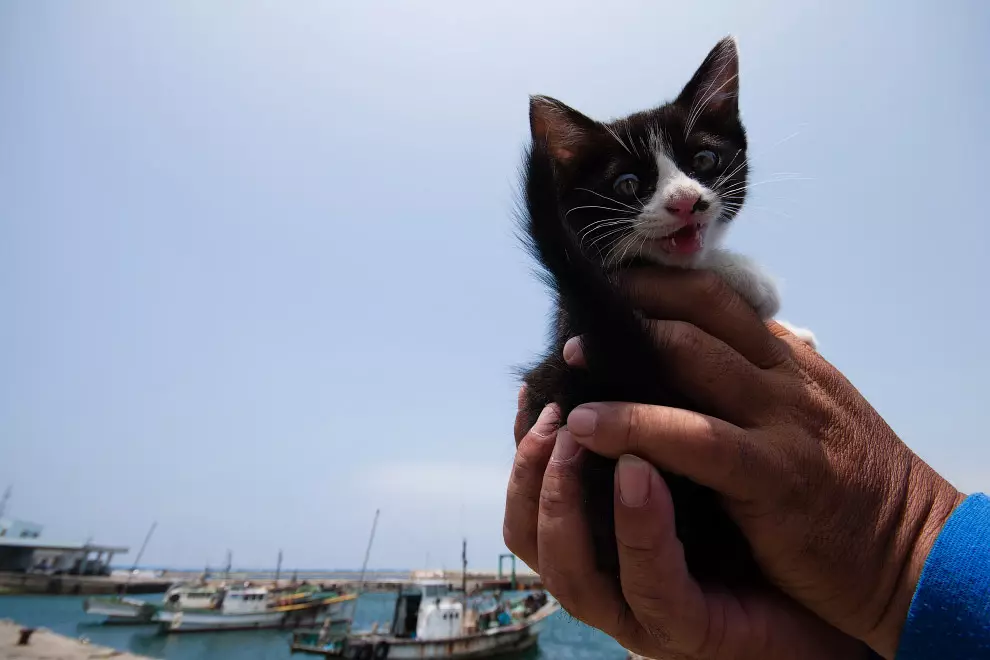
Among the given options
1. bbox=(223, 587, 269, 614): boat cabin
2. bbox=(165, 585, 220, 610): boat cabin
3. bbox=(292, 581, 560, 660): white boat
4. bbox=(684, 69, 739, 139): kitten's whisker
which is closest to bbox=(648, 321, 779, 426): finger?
bbox=(684, 69, 739, 139): kitten's whisker

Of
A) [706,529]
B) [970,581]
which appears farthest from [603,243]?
[970,581]

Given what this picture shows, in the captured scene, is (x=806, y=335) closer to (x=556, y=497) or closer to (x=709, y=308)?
(x=709, y=308)

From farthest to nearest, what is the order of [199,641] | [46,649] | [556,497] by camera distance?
[199,641], [46,649], [556,497]

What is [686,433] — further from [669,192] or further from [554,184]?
[669,192]

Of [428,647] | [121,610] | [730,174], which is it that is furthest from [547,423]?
[121,610]

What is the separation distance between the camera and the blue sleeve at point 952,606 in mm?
1020

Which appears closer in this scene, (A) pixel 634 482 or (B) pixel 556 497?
(A) pixel 634 482

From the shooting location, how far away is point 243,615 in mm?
28797

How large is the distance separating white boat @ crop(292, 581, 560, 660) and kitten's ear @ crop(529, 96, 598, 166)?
784 inches

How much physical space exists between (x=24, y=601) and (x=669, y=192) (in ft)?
194

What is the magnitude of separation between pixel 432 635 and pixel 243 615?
17.5 metres

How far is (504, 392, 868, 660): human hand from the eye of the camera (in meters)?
1.12

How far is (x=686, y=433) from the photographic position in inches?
42.5

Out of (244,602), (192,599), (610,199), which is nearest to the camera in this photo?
(610,199)
